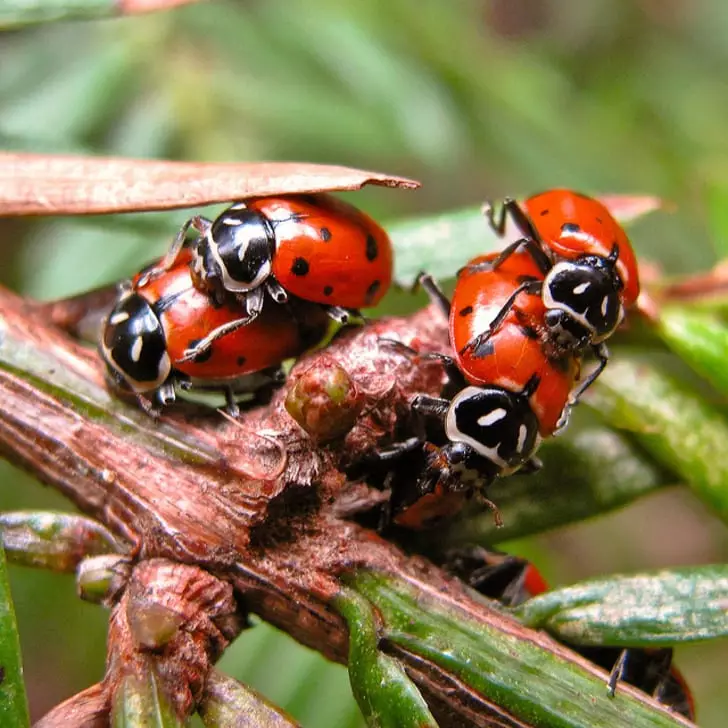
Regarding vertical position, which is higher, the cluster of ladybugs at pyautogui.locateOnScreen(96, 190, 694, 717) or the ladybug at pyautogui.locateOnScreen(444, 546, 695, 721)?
the cluster of ladybugs at pyautogui.locateOnScreen(96, 190, 694, 717)

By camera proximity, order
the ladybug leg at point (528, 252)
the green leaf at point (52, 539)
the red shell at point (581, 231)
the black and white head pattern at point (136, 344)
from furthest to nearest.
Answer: the red shell at point (581, 231) → the ladybug leg at point (528, 252) → the black and white head pattern at point (136, 344) → the green leaf at point (52, 539)

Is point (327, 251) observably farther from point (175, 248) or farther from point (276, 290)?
point (175, 248)

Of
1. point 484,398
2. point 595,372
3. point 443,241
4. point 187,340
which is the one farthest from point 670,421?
point 187,340

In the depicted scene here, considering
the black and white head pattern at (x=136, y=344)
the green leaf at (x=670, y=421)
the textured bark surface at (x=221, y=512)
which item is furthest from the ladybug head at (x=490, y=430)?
the black and white head pattern at (x=136, y=344)

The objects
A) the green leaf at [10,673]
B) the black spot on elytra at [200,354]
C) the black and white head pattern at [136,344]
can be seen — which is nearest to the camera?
the green leaf at [10,673]

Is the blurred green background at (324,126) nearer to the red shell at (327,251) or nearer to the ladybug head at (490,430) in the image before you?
the red shell at (327,251)

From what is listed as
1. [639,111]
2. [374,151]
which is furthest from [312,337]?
[639,111]

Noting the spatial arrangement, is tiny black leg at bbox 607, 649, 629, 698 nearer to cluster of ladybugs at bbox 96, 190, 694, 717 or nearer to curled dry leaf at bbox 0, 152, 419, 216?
cluster of ladybugs at bbox 96, 190, 694, 717

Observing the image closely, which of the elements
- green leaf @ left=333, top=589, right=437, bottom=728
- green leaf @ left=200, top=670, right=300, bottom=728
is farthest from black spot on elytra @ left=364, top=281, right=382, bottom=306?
green leaf @ left=200, top=670, right=300, bottom=728

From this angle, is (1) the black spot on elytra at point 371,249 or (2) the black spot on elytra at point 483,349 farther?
(1) the black spot on elytra at point 371,249
